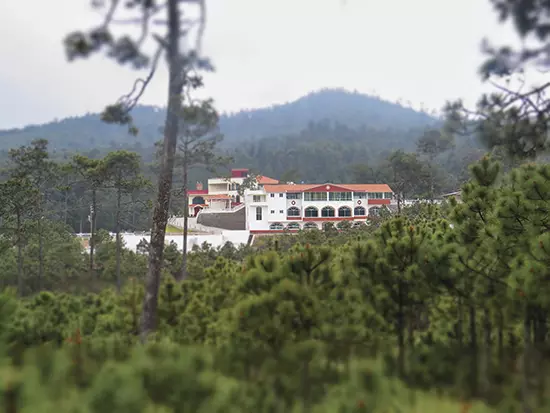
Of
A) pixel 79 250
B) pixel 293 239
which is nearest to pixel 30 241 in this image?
pixel 79 250

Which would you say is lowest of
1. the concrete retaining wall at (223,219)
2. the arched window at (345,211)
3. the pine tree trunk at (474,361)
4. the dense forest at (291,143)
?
the pine tree trunk at (474,361)

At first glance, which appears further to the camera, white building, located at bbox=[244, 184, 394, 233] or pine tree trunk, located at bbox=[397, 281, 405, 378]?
white building, located at bbox=[244, 184, 394, 233]

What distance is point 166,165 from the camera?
447 cm

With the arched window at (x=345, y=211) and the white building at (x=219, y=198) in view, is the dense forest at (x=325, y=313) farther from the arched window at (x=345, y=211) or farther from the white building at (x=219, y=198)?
the white building at (x=219, y=198)

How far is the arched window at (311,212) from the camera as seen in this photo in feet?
83.5

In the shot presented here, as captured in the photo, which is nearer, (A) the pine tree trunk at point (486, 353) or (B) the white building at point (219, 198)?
(A) the pine tree trunk at point (486, 353)

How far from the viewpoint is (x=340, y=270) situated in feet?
11.8

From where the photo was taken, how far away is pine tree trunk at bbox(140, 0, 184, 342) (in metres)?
4.14

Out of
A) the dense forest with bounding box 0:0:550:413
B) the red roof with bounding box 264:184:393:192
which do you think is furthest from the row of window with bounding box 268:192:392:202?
the dense forest with bounding box 0:0:550:413

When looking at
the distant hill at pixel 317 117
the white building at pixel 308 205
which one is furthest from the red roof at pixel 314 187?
the distant hill at pixel 317 117

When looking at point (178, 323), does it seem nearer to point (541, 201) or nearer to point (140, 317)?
point (140, 317)

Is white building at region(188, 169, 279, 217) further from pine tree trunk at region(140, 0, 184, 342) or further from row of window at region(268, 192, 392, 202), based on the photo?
pine tree trunk at region(140, 0, 184, 342)

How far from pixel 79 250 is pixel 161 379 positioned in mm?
12066

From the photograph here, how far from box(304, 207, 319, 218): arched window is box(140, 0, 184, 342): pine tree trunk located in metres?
21.1
